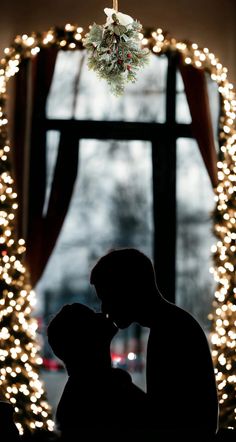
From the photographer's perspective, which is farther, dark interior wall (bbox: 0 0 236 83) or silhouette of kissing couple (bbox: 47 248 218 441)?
dark interior wall (bbox: 0 0 236 83)

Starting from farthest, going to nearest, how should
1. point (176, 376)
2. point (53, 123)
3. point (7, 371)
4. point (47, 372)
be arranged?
point (53, 123) < point (47, 372) < point (7, 371) < point (176, 376)

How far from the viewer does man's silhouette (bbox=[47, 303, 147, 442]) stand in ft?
5.56

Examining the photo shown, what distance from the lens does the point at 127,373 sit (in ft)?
6.32

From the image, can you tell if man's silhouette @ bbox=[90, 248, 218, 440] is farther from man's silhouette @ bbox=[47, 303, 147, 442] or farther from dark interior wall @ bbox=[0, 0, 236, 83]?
dark interior wall @ bbox=[0, 0, 236, 83]

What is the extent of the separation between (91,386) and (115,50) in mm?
2186

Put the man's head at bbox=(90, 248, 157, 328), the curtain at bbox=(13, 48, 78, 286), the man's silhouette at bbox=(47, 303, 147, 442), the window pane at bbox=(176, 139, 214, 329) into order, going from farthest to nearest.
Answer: the window pane at bbox=(176, 139, 214, 329) → the curtain at bbox=(13, 48, 78, 286) → the man's head at bbox=(90, 248, 157, 328) → the man's silhouette at bbox=(47, 303, 147, 442)

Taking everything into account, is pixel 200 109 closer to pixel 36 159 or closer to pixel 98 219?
pixel 98 219

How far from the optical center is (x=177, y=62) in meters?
6.30

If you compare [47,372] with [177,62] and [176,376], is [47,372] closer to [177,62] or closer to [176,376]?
[177,62]

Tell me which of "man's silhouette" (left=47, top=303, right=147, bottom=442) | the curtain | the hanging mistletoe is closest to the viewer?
"man's silhouette" (left=47, top=303, right=147, bottom=442)

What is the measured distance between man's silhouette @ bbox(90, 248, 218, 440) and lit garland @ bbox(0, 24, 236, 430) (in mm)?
3473

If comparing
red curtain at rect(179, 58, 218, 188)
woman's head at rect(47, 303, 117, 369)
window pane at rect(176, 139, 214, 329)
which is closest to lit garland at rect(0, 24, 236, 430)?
red curtain at rect(179, 58, 218, 188)

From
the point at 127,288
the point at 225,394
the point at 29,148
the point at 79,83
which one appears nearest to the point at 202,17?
the point at 79,83

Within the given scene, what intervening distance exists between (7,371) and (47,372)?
553 millimetres
